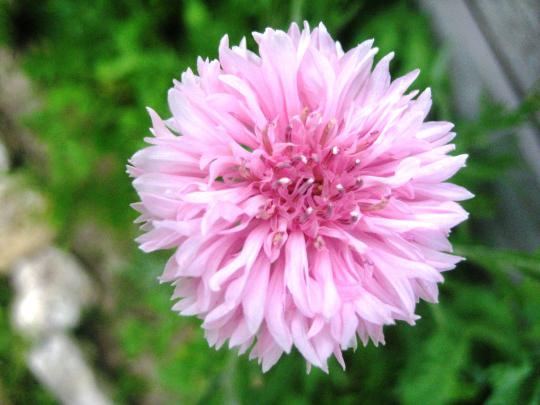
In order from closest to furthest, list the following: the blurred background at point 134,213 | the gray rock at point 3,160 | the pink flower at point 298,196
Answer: the pink flower at point 298,196, the blurred background at point 134,213, the gray rock at point 3,160

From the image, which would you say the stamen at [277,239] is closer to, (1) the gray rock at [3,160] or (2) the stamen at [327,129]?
(2) the stamen at [327,129]

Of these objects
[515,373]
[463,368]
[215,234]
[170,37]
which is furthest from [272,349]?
[170,37]

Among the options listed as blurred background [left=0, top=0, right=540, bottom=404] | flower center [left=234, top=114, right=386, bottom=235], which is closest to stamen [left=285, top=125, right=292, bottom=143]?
flower center [left=234, top=114, right=386, bottom=235]

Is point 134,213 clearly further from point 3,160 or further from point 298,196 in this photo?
point 298,196

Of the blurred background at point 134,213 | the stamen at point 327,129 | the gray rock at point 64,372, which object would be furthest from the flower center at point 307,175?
the gray rock at point 64,372

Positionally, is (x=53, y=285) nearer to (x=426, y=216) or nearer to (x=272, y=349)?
(x=272, y=349)

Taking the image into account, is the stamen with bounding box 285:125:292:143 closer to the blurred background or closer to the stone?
the blurred background
